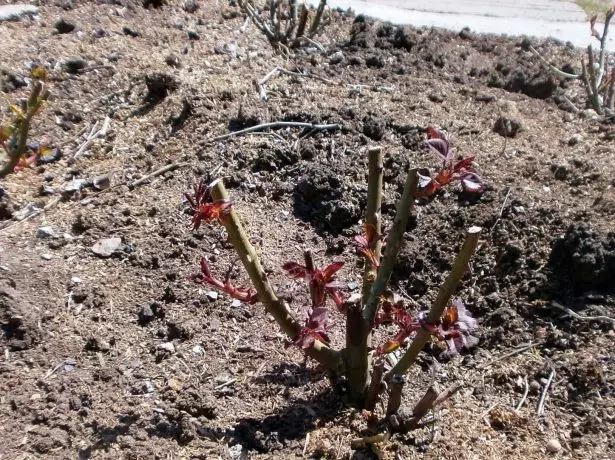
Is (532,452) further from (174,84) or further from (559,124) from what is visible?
(174,84)

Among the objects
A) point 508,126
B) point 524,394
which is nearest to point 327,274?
point 524,394

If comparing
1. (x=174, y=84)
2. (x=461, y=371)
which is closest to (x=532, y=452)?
(x=461, y=371)

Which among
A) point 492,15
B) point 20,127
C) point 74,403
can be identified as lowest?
point 74,403

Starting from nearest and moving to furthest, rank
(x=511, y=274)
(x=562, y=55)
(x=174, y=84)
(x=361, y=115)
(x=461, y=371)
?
(x=461, y=371) < (x=511, y=274) < (x=361, y=115) < (x=174, y=84) < (x=562, y=55)

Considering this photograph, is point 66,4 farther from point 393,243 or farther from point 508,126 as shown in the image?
point 393,243

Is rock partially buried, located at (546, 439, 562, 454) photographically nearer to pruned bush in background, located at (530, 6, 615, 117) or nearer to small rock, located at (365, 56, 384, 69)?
pruned bush in background, located at (530, 6, 615, 117)

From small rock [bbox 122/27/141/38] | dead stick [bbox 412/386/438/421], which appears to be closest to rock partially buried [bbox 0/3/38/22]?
small rock [bbox 122/27/141/38]
